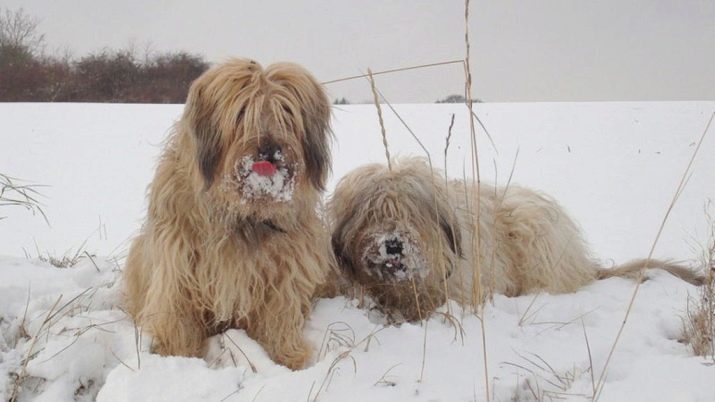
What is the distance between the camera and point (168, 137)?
304 cm

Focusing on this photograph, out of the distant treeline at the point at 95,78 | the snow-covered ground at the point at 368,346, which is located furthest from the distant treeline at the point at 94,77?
the snow-covered ground at the point at 368,346

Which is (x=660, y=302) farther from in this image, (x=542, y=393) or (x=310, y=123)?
(x=310, y=123)

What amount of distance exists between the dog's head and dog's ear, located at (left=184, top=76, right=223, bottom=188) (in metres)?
1.09

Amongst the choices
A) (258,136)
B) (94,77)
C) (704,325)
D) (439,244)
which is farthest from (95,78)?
(704,325)

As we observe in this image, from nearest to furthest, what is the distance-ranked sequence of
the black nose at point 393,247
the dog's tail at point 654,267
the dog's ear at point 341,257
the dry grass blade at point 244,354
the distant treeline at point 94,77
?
the dry grass blade at point 244,354 → the black nose at point 393,247 → the dog's ear at point 341,257 → the dog's tail at point 654,267 → the distant treeline at point 94,77

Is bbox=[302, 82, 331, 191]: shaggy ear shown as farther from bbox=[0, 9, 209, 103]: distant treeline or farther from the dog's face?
bbox=[0, 9, 209, 103]: distant treeline

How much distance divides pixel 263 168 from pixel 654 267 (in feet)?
10.1

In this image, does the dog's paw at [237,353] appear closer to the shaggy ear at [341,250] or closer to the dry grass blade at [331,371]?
the dry grass blade at [331,371]

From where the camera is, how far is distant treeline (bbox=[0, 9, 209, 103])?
21625 mm

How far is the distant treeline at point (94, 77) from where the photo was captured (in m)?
21.6

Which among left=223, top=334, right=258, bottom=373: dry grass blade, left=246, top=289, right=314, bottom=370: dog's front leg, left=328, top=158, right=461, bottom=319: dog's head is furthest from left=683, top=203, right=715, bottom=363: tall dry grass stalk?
left=223, top=334, right=258, bottom=373: dry grass blade

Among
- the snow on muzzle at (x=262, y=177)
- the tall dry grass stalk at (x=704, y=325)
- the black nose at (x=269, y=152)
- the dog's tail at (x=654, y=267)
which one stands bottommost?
the dog's tail at (x=654, y=267)

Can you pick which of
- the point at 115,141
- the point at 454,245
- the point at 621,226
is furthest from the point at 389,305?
the point at 115,141

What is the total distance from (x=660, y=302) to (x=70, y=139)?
454 inches
